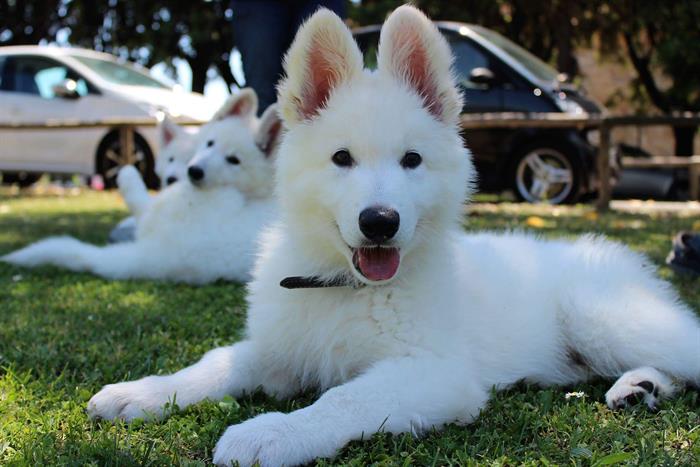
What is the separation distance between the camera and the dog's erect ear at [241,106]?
5.18 m

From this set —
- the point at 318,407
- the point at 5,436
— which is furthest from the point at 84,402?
the point at 318,407

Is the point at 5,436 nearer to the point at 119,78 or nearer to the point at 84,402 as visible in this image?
the point at 84,402

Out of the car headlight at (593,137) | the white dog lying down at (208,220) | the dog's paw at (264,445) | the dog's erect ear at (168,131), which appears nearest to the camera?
the dog's paw at (264,445)

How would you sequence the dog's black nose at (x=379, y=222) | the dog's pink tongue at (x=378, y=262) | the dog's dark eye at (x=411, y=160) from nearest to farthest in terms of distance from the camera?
the dog's black nose at (x=379, y=222), the dog's pink tongue at (x=378, y=262), the dog's dark eye at (x=411, y=160)

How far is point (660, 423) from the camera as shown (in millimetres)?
2279

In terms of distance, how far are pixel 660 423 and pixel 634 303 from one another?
571 millimetres

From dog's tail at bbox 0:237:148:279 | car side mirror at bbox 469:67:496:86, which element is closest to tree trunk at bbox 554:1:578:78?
car side mirror at bbox 469:67:496:86

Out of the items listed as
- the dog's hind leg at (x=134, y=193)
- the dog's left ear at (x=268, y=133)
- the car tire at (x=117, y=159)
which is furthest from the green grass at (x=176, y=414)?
the car tire at (x=117, y=159)

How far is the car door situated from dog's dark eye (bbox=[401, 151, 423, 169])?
1056 centimetres

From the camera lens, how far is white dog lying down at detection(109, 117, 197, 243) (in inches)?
229

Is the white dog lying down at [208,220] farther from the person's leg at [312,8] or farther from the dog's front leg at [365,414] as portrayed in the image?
the dog's front leg at [365,414]

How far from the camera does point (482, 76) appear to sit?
9.88 meters

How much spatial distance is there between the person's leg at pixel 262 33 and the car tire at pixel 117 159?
676 cm

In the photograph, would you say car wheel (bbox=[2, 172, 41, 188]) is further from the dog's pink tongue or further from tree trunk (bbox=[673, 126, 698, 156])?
tree trunk (bbox=[673, 126, 698, 156])
